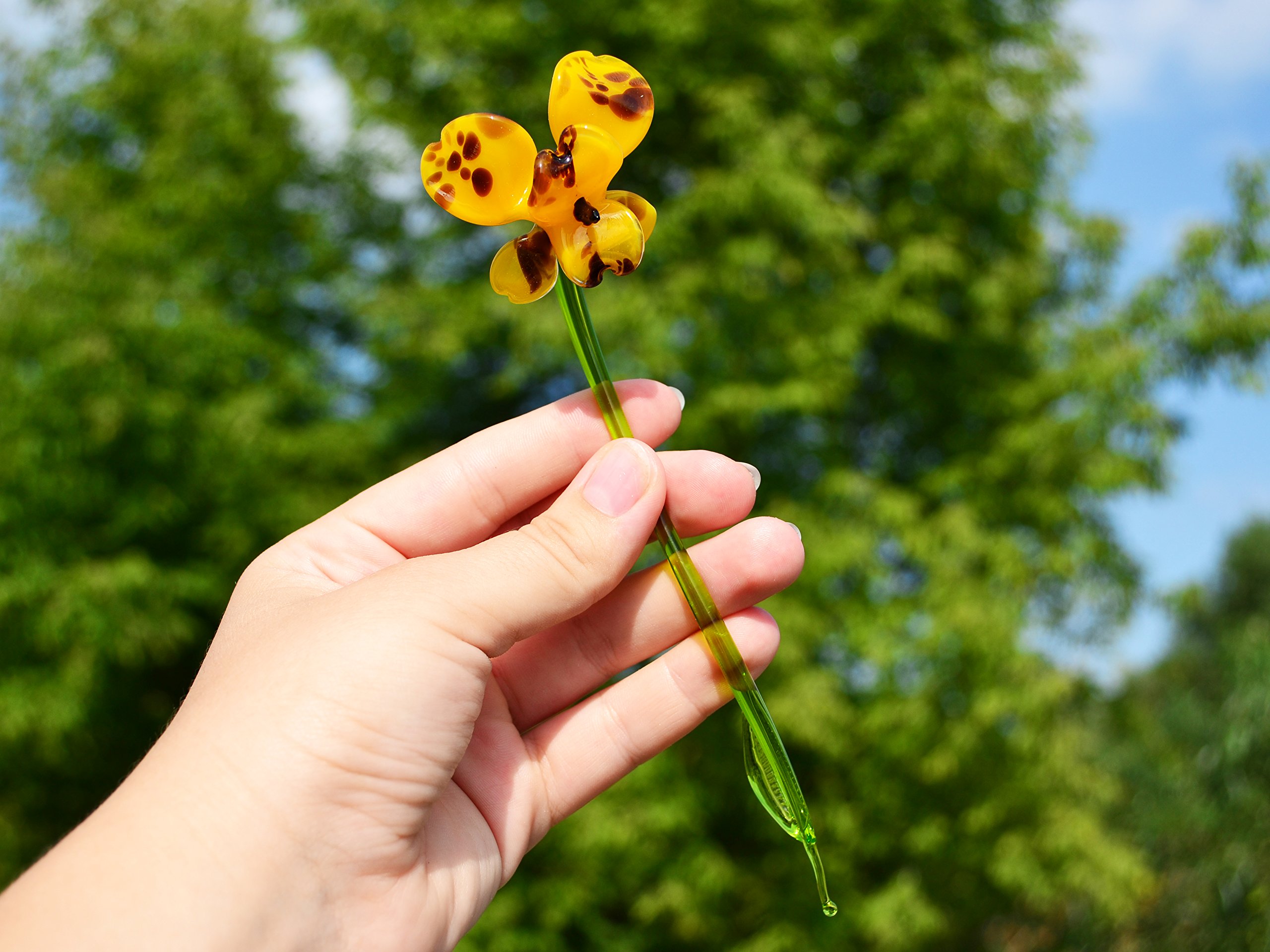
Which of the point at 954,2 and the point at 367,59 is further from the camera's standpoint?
the point at 367,59

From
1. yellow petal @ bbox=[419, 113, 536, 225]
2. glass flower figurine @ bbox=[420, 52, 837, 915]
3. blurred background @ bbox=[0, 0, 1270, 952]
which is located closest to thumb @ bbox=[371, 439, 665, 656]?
glass flower figurine @ bbox=[420, 52, 837, 915]

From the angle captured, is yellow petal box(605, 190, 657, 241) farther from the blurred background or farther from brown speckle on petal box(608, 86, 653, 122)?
the blurred background

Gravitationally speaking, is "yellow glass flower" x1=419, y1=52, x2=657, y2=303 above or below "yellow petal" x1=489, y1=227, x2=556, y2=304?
above

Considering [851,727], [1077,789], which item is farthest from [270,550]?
[1077,789]

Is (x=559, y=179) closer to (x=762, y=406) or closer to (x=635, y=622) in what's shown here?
(x=635, y=622)

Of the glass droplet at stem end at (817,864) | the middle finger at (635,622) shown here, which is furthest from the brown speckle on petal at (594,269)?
the glass droplet at stem end at (817,864)

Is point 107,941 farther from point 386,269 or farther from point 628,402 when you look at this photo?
point 386,269
